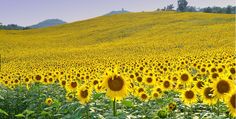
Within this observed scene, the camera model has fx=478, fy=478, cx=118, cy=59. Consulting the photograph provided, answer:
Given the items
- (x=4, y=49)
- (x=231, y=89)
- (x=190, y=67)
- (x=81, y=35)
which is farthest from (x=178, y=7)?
(x=231, y=89)

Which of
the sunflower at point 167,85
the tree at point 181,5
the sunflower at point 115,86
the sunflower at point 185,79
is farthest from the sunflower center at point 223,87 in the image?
the tree at point 181,5

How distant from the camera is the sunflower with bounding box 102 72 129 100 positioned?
208 inches

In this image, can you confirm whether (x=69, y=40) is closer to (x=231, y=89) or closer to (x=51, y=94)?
(x=51, y=94)

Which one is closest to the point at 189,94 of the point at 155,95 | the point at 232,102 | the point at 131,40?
the point at 155,95

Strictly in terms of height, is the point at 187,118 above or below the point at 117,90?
below

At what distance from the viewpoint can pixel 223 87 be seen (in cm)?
540

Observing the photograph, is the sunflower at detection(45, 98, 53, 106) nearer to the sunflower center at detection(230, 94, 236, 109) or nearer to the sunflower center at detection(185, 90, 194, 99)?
Answer: the sunflower center at detection(185, 90, 194, 99)

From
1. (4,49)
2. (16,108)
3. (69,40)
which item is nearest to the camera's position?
(16,108)

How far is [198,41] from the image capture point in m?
30.5

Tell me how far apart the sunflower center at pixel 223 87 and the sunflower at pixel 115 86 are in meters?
1.06

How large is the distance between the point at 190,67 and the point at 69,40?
34.5m

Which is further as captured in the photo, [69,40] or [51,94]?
[69,40]

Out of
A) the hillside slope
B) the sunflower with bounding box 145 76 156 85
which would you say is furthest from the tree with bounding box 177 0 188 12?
the sunflower with bounding box 145 76 156 85

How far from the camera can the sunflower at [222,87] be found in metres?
5.34
